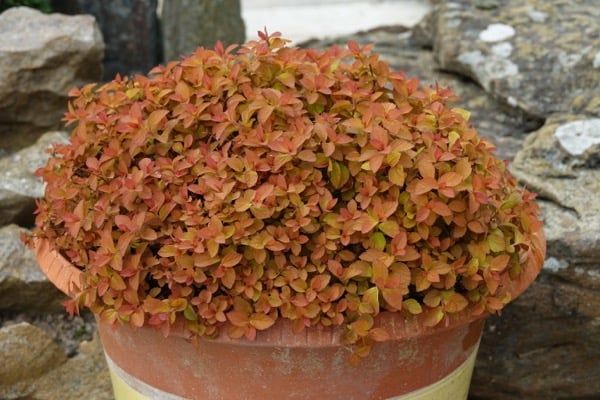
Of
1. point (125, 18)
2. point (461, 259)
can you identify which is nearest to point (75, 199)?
point (461, 259)

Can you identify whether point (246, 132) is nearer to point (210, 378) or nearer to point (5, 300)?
point (210, 378)

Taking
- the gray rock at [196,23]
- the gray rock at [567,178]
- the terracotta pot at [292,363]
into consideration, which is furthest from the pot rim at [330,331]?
the gray rock at [196,23]

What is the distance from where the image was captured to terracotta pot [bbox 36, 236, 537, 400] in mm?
1657

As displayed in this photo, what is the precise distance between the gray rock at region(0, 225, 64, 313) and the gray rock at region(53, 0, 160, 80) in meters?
1.30

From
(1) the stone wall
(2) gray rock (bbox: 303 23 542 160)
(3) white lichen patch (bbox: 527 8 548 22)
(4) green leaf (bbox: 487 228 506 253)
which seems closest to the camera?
(4) green leaf (bbox: 487 228 506 253)

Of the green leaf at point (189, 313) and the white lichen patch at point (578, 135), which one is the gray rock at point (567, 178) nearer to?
the white lichen patch at point (578, 135)

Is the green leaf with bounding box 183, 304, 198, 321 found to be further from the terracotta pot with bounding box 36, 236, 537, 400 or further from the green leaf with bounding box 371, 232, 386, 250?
the green leaf with bounding box 371, 232, 386, 250

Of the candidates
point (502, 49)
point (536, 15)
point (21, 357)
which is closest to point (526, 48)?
point (502, 49)

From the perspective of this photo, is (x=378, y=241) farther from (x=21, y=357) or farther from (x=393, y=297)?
(x=21, y=357)

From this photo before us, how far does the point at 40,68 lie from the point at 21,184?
43cm

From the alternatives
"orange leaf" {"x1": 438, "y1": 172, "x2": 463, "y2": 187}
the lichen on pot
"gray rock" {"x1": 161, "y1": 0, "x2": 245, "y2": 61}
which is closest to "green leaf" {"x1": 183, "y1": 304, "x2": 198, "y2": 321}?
the lichen on pot

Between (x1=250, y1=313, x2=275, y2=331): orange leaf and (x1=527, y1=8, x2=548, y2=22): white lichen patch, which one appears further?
(x1=527, y1=8, x2=548, y2=22): white lichen patch

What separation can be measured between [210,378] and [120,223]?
306 millimetres

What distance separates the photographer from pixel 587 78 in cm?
278
